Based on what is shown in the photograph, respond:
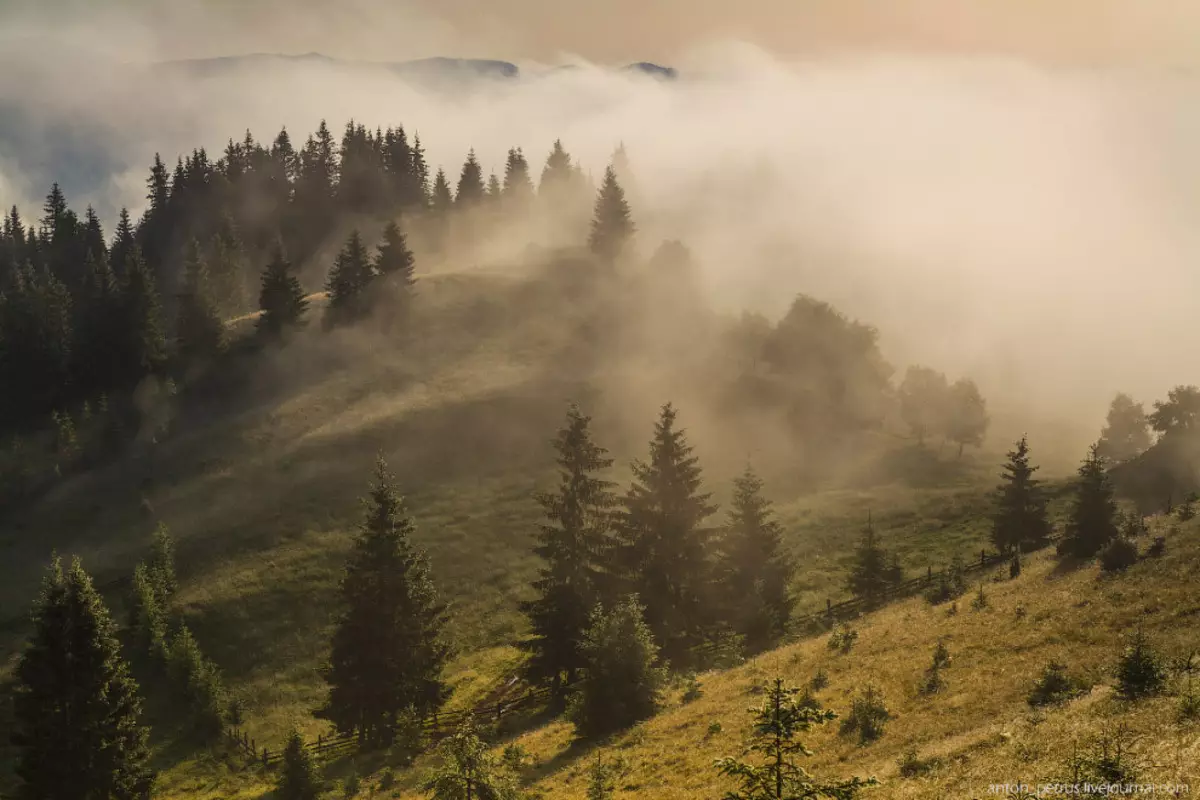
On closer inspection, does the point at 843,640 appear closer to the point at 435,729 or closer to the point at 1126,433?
the point at 435,729

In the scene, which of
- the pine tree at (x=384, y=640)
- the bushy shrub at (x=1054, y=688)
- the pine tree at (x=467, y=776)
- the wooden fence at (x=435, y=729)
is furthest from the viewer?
the pine tree at (x=384, y=640)

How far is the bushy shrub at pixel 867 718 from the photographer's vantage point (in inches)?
896

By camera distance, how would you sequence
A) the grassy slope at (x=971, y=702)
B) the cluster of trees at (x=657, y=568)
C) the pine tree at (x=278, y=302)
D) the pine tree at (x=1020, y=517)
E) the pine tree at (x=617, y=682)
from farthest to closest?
the pine tree at (x=278, y=302)
the pine tree at (x=1020, y=517)
the cluster of trees at (x=657, y=568)
the pine tree at (x=617, y=682)
the grassy slope at (x=971, y=702)

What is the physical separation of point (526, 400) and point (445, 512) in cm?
2636

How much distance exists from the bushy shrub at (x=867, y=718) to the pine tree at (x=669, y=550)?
749 inches

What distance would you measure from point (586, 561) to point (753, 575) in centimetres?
1261

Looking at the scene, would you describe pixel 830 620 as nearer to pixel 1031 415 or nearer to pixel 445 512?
pixel 445 512

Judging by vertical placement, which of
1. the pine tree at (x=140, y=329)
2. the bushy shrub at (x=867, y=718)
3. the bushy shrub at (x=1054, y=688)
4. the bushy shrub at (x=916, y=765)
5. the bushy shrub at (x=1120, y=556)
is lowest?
the bushy shrub at (x=867, y=718)

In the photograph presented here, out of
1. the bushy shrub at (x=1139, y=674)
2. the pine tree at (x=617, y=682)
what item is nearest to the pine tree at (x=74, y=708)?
the pine tree at (x=617, y=682)

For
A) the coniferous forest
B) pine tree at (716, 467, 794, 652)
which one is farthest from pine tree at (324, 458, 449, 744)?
pine tree at (716, 467, 794, 652)

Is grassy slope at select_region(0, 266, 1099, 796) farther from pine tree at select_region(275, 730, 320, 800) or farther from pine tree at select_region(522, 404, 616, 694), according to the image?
pine tree at select_region(275, 730, 320, 800)

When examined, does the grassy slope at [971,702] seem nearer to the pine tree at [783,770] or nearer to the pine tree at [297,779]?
the pine tree at [783,770]

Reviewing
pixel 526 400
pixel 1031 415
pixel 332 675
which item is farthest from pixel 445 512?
pixel 1031 415

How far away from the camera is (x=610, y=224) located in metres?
139
